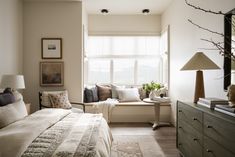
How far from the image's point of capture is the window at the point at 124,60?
645 centimetres

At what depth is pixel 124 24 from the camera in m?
6.36

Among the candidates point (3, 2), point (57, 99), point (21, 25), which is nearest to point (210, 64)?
point (57, 99)

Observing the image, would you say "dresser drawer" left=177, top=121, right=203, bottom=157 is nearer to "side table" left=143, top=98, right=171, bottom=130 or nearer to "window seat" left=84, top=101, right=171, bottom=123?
"side table" left=143, top=98, right=171, bottom=130

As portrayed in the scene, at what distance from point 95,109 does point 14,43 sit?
2165 millimetres

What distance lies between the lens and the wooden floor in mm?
3705

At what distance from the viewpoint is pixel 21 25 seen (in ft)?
16.9

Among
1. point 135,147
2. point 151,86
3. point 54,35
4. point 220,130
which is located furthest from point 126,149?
point 54,35

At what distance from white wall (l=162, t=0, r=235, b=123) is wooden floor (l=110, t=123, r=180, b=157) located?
0.71 meters

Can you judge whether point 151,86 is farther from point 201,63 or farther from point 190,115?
point 190,115

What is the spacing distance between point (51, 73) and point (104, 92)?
141 cm

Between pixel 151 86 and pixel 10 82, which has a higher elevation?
pixel 10 82

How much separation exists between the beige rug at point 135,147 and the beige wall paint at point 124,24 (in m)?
2.99

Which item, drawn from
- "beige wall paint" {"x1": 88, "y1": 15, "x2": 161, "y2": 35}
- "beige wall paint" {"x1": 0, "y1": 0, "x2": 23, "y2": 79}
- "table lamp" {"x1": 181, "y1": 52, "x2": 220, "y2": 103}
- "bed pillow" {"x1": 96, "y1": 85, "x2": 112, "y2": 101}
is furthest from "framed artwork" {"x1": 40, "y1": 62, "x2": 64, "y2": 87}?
"table lamp" {"x1": 181, "y1": 52, "x2": 220, "y2": 103}

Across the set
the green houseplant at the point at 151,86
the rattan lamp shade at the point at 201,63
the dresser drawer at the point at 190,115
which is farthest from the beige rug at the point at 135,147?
the green houseplant at the point at 151,86
